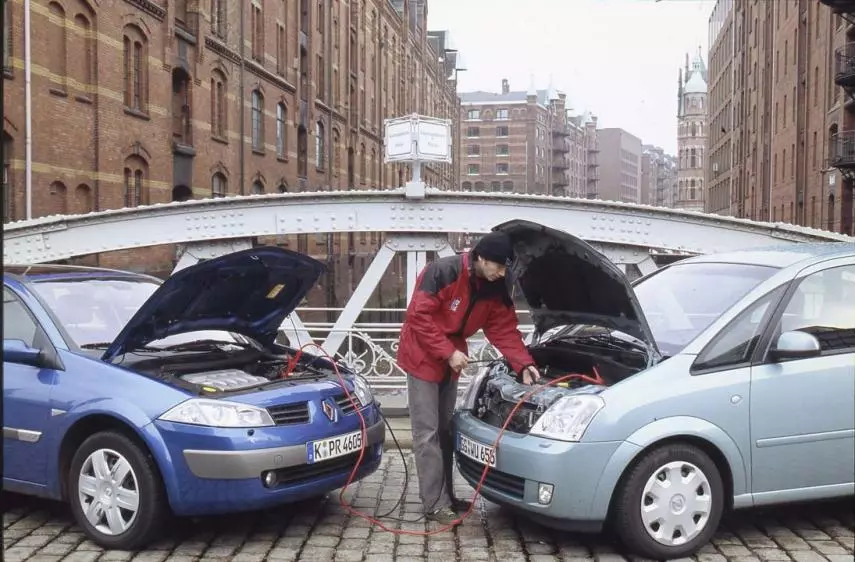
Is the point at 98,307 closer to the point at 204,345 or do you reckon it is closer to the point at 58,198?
the point at 204,345

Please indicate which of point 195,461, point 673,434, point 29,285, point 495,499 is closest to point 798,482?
point 673,434

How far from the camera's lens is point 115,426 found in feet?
17.2

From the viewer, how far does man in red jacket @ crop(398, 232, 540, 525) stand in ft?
18.3

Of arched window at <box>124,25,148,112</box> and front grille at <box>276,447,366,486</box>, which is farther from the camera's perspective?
arched window at <box>124,25,148,112</box>

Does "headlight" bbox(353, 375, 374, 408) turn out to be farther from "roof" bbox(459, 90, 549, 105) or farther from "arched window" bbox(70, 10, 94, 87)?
"roof" bbox(459, 90, 549, 105)

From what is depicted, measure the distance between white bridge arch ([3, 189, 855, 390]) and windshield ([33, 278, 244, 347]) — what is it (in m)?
3.80

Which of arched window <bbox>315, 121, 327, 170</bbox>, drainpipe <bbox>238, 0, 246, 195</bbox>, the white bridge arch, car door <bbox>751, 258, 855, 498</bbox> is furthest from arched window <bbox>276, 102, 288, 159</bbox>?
car door <bbox>751, 258, 855, 498</bbox>

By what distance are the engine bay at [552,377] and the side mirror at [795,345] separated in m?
0.76

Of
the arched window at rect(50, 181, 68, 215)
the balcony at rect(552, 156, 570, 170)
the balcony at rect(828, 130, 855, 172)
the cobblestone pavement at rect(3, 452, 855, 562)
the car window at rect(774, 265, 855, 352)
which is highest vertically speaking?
the balcony at rect(552, 156, 570, 170)

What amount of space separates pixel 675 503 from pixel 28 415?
12.6ft

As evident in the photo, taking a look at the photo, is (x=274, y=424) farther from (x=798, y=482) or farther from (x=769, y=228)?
(x=769, y=228)

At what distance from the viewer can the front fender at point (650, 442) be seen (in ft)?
15.9

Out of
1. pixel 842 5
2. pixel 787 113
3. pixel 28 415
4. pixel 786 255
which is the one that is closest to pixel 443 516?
pixel 28 415

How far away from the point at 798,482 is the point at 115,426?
397cm
